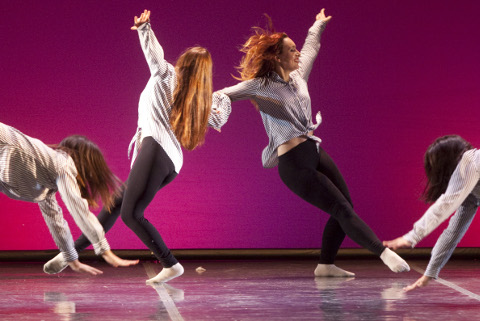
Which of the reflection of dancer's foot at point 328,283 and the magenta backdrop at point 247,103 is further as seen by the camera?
the magenta backdrop at point 247,103

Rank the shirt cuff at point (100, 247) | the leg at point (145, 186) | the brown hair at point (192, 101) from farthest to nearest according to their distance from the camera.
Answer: the brown hair at point (192, 101)
the leg at point (145, 186)
the shirt cuff at point (100, 247)

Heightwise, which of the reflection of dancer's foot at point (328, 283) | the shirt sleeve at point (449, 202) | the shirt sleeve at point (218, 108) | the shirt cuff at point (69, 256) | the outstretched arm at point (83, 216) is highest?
the shirt sleeve at point (218, 108)

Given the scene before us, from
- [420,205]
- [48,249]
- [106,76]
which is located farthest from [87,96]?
[420,205]

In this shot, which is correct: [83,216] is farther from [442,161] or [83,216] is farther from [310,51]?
[310,51]

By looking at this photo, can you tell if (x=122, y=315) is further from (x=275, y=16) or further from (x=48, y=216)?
(x=275, y=16)

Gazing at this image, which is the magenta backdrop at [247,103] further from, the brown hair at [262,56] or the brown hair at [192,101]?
the brown hair at [192,101]

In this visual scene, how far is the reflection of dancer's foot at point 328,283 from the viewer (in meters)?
4.34

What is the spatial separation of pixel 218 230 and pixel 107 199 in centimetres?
208

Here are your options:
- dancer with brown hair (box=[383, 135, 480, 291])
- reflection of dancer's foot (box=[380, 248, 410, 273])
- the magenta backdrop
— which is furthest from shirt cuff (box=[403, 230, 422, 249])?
the magenta backdrop

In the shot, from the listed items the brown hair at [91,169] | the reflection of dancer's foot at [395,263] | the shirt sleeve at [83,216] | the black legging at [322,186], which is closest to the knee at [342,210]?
the black legging at [322,186]

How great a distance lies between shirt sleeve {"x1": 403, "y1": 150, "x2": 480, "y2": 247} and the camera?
3582mm

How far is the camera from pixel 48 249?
5.83m

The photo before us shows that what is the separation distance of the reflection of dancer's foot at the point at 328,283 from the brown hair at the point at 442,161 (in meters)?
0.78

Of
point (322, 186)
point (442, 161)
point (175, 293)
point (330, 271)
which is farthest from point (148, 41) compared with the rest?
point (330, 271)
